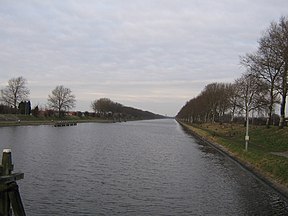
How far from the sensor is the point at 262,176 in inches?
827

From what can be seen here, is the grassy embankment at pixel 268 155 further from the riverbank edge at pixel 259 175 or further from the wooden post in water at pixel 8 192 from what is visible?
the wooden post in water at pixel 8 192

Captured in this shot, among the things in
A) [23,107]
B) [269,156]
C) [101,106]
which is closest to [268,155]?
[269,156]

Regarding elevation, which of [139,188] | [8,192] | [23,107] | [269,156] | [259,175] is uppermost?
[23,107]

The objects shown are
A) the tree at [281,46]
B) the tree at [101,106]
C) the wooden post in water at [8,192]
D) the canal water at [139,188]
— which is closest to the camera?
the wooden post in water at [8,192]

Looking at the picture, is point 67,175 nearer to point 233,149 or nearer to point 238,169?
point 238,169

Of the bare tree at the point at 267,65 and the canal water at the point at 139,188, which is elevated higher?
the bare tree at the point at 267,65

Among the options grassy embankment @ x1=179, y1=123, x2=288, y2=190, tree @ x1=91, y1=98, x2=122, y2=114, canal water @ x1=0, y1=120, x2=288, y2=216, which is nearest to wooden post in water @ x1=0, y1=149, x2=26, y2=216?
canal water @ x1=0, y1=120, x2=288, y2=216

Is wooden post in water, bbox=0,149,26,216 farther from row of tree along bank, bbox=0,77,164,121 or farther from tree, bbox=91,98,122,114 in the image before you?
tree, bbox=91,98,122,114

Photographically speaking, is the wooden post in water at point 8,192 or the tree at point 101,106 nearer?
the wooden post in water at point 8,192

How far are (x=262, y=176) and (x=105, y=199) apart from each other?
1024cm

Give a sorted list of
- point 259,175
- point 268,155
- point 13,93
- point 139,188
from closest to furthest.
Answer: point 139,188 → point 259,175 → point 268,155 → point 13,93

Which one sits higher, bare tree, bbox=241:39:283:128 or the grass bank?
bare tree, bbox=241:39:283:128

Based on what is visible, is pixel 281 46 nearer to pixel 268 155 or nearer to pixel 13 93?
pixel 268 155

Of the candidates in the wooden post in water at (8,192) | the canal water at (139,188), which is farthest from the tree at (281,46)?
the wooden post in water at (8,192)
